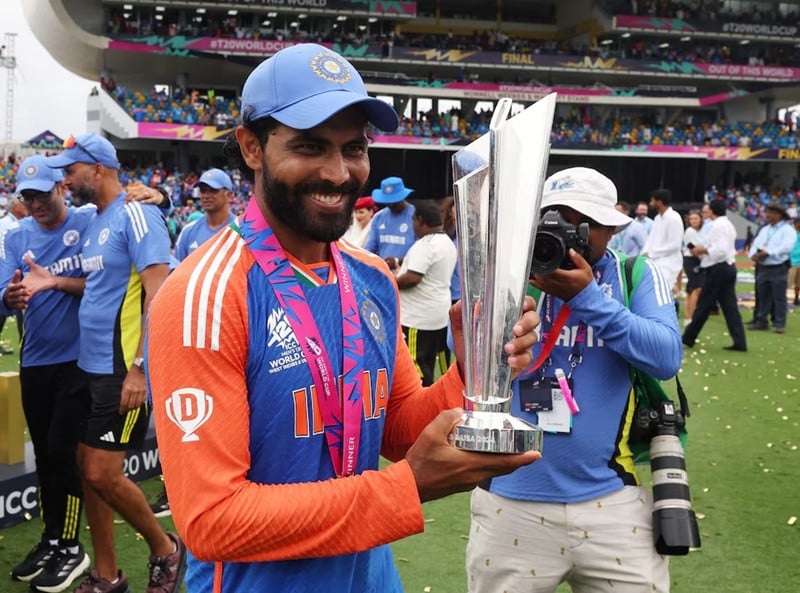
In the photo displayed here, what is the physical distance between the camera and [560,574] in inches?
92.1

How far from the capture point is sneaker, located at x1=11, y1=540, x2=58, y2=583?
12.9ft

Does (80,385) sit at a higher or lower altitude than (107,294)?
lower

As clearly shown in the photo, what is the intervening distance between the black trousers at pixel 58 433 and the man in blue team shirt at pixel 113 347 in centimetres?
16

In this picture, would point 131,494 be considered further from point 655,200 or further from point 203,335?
point 655,200

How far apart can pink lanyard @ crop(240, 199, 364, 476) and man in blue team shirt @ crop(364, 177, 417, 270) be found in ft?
19.1

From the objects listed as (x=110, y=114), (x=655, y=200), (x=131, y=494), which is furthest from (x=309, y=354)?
(x=110, y=114)

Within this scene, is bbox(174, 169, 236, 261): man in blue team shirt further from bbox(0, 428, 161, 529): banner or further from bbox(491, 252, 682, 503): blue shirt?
bbox(491, 252, 682, 503): blue shirt

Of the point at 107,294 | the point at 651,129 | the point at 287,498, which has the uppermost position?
the point at 287,498

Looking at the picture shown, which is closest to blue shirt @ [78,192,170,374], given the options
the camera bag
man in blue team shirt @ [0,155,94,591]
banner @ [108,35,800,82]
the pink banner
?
man in blue team shirt @ [0,155,94,591]

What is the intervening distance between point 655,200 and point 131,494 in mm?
8627

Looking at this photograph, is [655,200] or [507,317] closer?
[507,317]

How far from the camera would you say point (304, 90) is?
136 centimetres

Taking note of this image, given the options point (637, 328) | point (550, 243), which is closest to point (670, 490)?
point (637, 328)

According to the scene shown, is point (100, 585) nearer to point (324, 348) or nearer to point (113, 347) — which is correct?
point (113, 347)
